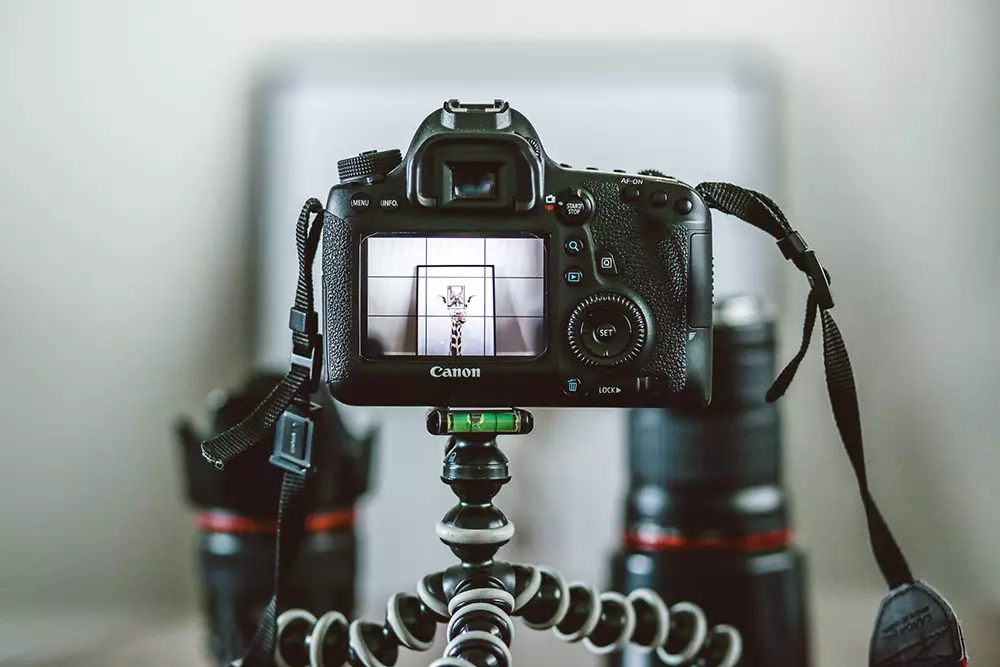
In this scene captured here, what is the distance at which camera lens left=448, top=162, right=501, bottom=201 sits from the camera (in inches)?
24.0

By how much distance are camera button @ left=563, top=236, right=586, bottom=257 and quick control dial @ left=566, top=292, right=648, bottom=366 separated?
0.03 metres

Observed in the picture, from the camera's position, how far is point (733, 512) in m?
0.88

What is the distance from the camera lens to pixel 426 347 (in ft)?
2.02

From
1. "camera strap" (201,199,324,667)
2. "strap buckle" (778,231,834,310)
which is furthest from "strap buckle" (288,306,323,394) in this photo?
"strap buckle" (778,231,834,310)

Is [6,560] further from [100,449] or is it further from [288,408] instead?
[288,408]

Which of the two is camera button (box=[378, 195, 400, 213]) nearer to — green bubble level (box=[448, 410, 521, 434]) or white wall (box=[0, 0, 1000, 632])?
green bubble level (box=[448, 410, 521, 434])

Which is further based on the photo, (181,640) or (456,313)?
(181,640)

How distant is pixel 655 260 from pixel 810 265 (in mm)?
113

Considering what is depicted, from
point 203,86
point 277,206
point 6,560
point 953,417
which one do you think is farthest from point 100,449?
point 953,417

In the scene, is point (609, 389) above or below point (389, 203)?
below

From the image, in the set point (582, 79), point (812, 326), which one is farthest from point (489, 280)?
point (582, 79)

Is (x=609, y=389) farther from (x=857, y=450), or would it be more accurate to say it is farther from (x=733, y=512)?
(x=733, y=512)

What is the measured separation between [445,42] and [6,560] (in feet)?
3.15

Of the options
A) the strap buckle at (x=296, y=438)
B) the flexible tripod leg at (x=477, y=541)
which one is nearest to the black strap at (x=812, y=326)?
the flexible tripod leg at (x=477, y=541)
